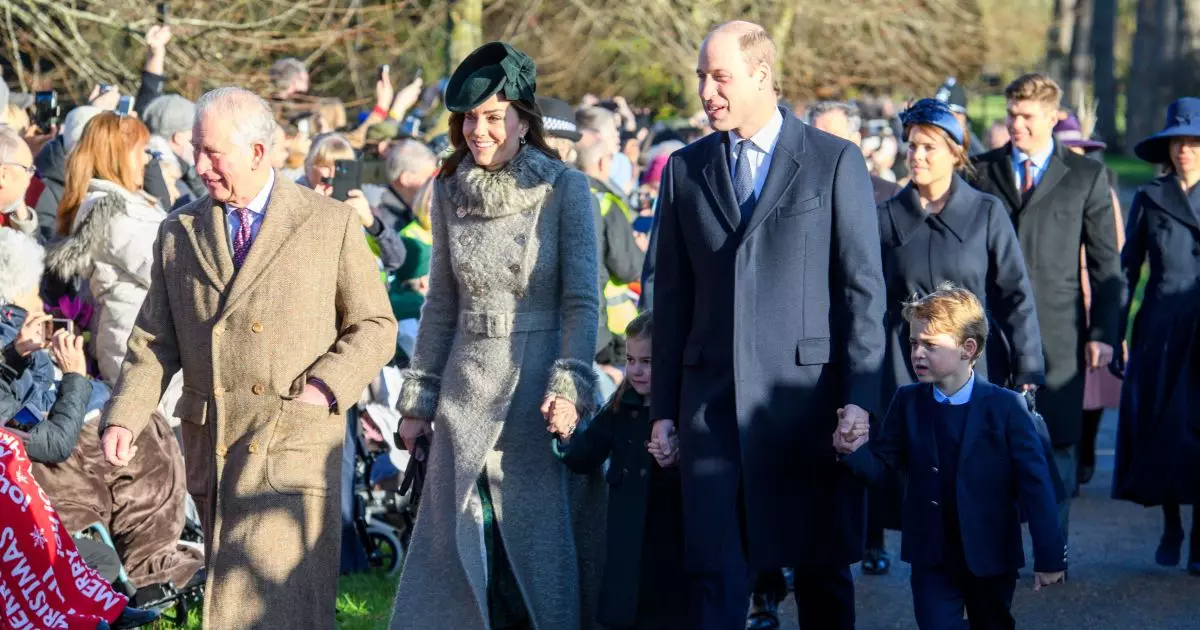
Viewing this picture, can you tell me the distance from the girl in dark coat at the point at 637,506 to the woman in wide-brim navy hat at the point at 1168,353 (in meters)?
3.29

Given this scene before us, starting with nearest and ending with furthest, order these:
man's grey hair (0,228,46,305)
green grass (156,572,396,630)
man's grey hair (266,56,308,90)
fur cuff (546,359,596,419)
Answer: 1. fur cuff (546,359,596,419)
2. man's grey hair (0,228,46,305)
3. green grass (156,572,396,630)
4. man's grey hair (266,56,308,90)

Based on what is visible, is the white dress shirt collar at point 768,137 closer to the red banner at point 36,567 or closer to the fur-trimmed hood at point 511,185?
the fur-trimmed hood at point 511,185

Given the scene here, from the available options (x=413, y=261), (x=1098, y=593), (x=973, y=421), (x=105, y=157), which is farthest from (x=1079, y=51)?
(x=973, y=421)

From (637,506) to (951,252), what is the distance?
190 cm

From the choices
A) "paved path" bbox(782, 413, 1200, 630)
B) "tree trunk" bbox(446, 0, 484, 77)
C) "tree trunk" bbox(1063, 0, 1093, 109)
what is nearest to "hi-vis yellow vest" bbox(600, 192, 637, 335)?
"paved path" bbox(782, 413, 1200, 630)

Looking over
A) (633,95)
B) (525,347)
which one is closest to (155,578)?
(525,347)

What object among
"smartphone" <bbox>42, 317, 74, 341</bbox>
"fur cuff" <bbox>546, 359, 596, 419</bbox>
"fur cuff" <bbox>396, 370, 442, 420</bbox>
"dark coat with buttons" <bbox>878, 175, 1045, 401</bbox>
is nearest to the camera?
→ "fur cuff" <bbox>546, 359, 596, 419</bbox>

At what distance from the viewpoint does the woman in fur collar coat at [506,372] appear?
18.2ft

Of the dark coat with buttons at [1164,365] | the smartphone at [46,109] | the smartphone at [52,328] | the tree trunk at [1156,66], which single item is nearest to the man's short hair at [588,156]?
the dark coat with buttons at [1164,365]

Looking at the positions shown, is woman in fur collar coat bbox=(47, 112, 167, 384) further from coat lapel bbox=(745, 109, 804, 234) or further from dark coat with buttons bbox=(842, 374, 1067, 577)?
dark coat with buttons bbox=(842, 374, 1067, 577)

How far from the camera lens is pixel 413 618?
221 inches

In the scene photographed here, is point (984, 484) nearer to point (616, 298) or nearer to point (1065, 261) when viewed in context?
point (1065, 261)

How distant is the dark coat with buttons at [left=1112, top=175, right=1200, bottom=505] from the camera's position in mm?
8047

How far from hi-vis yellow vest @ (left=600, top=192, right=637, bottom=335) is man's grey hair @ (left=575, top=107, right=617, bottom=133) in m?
1.47
